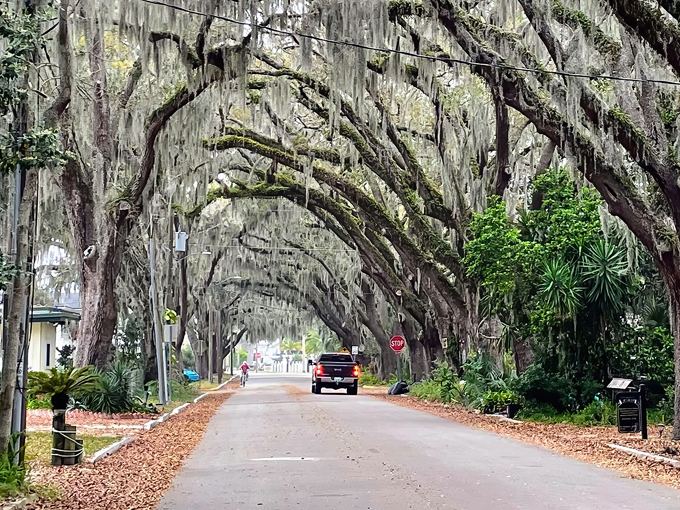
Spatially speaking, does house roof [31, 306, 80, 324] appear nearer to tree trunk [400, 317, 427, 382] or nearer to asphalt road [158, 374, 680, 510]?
tree trunk [400, 317, 427, 382]

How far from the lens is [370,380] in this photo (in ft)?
178

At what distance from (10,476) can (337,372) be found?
28.5 metres

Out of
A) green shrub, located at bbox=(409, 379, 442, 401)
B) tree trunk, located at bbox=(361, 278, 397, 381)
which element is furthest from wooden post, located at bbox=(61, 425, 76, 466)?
tree trunk, located at bbox=(361, 278, 397, 381)

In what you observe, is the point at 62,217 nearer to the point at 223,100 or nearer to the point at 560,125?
the point at 223,100

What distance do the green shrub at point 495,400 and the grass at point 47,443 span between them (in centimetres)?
961

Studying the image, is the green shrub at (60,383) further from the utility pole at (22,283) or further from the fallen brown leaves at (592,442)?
the fallen brown leaves at (592,442)

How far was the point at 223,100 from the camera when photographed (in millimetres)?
21922

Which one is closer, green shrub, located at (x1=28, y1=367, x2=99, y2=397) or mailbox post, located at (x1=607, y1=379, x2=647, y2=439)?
green shrub, located at (x1=28, y1=367, x2=99, y2=397)

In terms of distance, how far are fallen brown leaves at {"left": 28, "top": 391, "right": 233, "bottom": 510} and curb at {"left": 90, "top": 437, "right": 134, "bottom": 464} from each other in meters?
0.09

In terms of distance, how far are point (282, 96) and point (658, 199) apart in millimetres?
9883

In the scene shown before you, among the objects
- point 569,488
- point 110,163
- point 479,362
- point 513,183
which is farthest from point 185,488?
point 513,183

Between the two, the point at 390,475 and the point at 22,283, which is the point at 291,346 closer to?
the point at 390,475

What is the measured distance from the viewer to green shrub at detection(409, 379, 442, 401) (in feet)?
97.5

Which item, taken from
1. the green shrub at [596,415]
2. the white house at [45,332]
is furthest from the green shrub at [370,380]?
the green shrub at [596,415]
